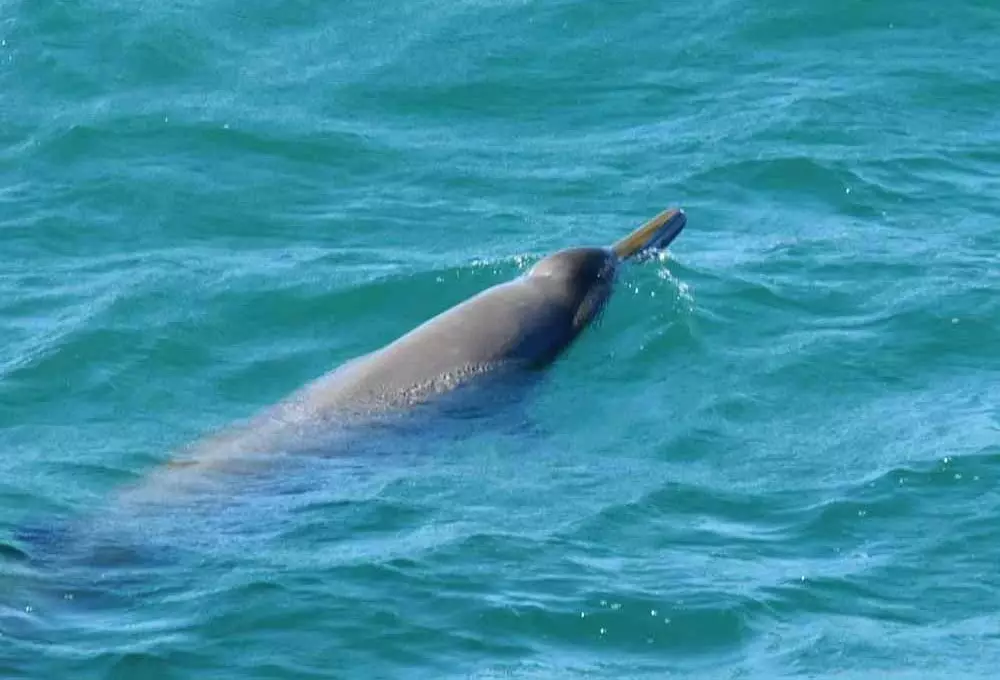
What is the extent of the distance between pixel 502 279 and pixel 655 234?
1.11 metres

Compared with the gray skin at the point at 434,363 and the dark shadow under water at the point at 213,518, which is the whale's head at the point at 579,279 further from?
the dark shadow under water at the point at 213,518

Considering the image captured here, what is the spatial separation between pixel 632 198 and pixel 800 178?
1443mm

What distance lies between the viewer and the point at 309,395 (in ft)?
44.2

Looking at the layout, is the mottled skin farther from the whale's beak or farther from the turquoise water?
the turquoise water

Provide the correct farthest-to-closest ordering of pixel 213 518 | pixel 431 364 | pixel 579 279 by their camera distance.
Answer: pixel 579 279
pixel 431 364
pixel 213 518

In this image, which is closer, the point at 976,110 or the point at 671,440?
the point at 671,440

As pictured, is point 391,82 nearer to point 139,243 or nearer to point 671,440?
point 139,243

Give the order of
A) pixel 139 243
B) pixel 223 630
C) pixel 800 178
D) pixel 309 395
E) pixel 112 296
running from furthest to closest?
pixel 800 178, pixel 139 243, pixel 112 296, pixel 309 395, pixel 223 630

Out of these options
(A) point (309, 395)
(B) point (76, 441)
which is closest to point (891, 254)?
(A) point (309, 395)

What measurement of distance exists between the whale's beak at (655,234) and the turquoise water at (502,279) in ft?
0.62

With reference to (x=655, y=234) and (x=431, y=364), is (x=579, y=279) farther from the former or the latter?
(x=431, y=364)

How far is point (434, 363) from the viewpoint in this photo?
44.1 feet

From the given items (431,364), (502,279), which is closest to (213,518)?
(431,364)

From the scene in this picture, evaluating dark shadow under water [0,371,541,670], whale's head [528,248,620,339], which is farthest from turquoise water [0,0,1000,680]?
whale's head [528,248,620,339]
